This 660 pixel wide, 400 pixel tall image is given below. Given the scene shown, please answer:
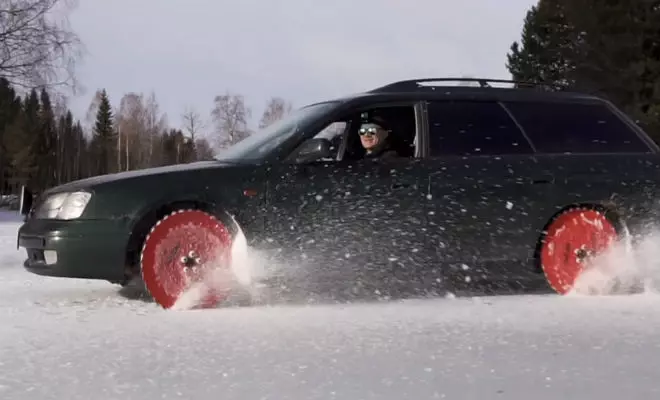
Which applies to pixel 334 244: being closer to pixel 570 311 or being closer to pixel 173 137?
pixel 570 311

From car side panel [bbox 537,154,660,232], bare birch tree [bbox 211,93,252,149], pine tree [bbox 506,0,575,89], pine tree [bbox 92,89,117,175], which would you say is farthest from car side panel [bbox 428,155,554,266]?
pine tree [bbox 92,89,117,175]

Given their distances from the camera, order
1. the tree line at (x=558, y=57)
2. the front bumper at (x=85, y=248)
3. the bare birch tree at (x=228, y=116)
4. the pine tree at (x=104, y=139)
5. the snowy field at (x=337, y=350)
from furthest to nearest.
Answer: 1. the pine tree at (x=104, y=139)
2. the bare birch tree at (x=228, y=116)
3. the tree line at (x=558, y=57)
4. the front bumper at (x=85, y=248)
5. the snowy field at (x=337, y=350)

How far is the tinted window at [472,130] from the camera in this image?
5605 mm

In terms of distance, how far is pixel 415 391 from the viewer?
10.00 feet

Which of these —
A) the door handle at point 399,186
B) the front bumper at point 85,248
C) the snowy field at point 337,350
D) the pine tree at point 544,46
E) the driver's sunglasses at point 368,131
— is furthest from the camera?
the pine tree at point 544,46

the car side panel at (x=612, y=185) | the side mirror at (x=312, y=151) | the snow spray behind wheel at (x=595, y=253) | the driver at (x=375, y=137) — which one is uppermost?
the driver at (x=375, y=137)

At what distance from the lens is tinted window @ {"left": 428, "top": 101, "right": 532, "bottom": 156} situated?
5605mm

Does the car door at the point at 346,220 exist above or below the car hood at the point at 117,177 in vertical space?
below

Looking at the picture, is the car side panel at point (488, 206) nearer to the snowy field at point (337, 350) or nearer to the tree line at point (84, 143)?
the snowy field at point (337, 350)

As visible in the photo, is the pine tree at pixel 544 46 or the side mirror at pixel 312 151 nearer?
the side mirror at pixel 312 151

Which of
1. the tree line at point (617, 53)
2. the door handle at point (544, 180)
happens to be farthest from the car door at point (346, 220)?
the tree line at point (617, 53)

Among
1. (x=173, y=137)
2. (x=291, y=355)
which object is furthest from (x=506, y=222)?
(x=173, y=137)

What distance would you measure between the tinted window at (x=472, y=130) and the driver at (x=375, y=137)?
342mm

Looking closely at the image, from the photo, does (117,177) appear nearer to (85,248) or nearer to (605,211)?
(85,248)
